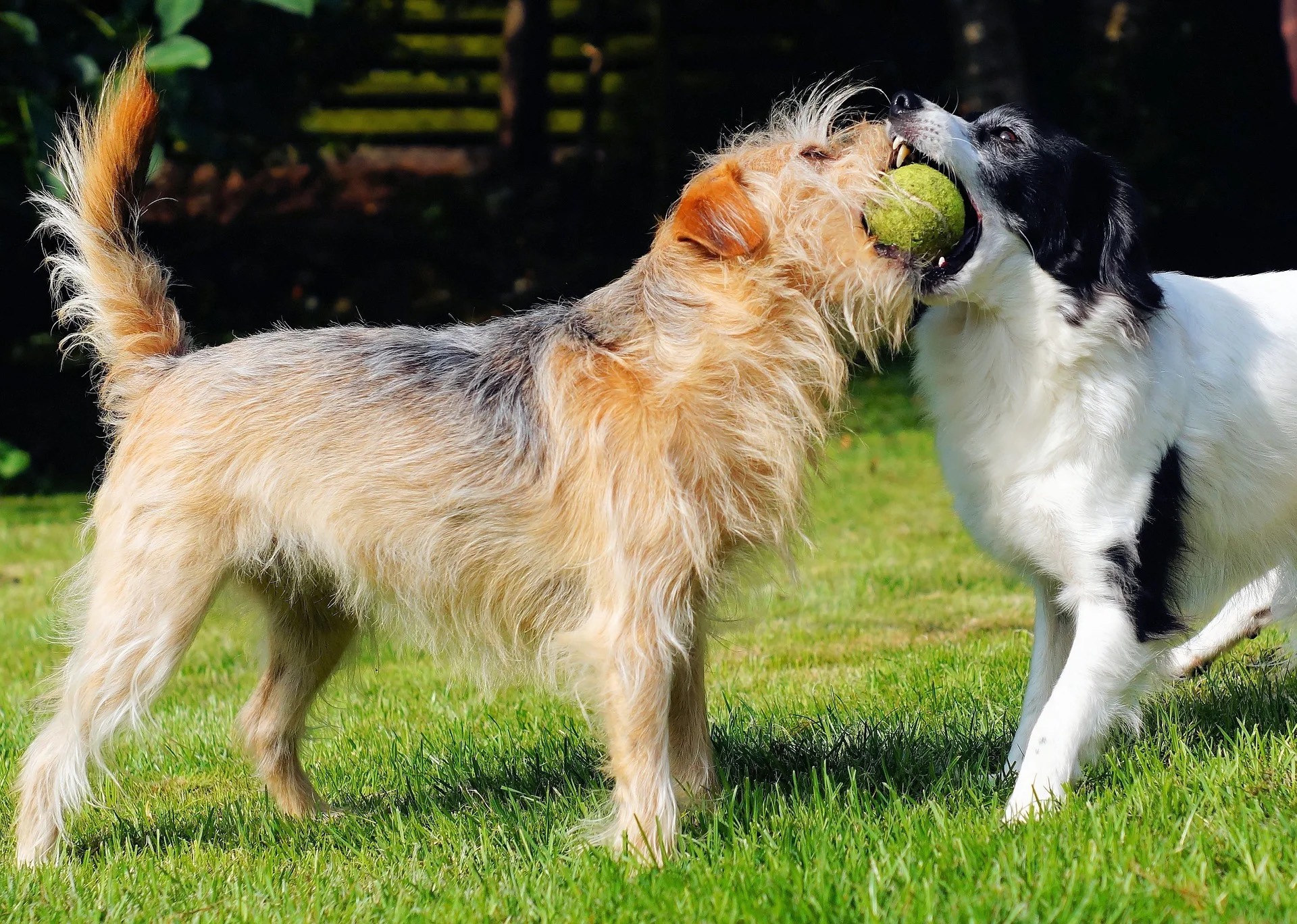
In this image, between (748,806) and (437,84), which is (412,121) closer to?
(437,84)

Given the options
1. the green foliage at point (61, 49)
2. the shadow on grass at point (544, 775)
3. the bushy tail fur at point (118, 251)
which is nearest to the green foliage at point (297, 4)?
the green foliage at point (61, 49)

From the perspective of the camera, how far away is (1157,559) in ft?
11.2

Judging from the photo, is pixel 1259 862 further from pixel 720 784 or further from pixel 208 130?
pixel 208 130

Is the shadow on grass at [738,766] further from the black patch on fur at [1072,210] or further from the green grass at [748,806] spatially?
the black patch on fur at [1072,210]

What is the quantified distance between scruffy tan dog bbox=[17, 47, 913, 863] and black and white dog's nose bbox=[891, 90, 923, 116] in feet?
0.30

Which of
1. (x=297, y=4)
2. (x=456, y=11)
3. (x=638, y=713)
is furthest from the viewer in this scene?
(x=456, y=11)

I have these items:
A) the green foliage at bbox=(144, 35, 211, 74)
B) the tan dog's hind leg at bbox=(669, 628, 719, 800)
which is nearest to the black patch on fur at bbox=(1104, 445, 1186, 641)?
the tan dog's hind leg at bbox=(669, 628, 719, 800)

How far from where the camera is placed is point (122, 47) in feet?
27.2

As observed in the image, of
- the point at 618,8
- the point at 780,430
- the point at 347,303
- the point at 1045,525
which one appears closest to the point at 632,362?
A: the point at 780,430

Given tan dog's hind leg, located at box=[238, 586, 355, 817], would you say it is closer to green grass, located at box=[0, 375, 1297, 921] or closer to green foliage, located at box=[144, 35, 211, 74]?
green grass, located at box=[0, 375, 1297, 921]

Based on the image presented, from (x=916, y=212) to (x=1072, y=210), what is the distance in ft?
1.54

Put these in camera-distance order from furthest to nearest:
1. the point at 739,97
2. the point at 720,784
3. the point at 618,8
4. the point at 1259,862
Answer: the point at 618,8 < the point at 739,97 < the point at 720,784 < the point at 1259,862

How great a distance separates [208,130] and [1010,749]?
696 cm

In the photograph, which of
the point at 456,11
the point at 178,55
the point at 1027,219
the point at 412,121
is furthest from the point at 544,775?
the point at 412,121
